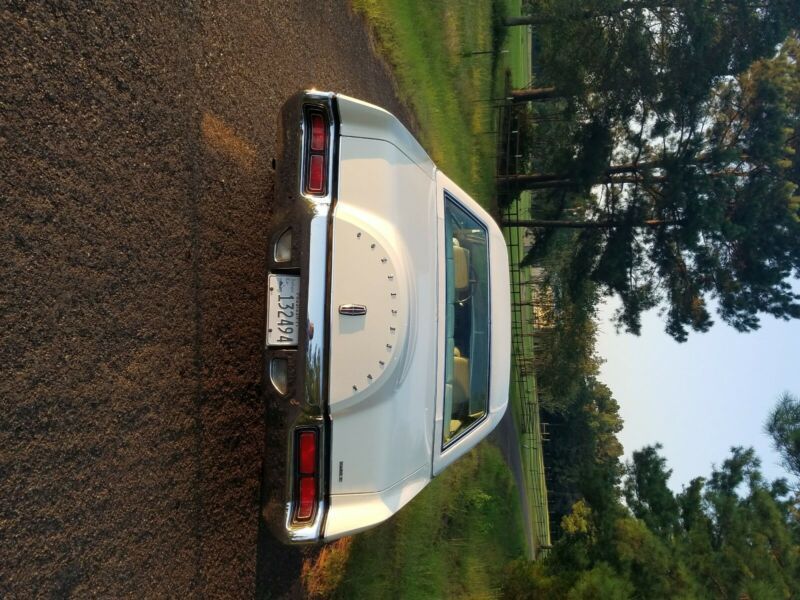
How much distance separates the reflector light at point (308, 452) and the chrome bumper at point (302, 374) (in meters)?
0.03

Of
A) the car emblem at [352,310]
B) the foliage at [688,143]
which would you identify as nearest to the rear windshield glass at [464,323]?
the car emblem at [352,310]

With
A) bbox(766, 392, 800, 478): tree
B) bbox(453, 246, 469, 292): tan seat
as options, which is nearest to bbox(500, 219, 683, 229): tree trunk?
bbox(766, 392, 800, 478): tree

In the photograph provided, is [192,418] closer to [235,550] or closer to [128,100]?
[235,550]

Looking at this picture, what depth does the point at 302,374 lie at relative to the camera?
3.16 m

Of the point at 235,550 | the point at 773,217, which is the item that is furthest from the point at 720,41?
the point at 235,550

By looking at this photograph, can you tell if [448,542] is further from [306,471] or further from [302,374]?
[302,374]

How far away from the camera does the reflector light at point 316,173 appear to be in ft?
11.3

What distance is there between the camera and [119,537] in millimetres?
3066

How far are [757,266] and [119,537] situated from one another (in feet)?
32.9

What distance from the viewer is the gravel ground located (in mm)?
2682

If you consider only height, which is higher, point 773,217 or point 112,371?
point 773,217

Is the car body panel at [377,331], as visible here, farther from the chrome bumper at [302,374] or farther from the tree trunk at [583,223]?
the tree trunk at [583,223]

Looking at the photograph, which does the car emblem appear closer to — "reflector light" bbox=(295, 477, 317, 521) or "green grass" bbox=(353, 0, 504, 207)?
"reflector light" bbox=(295, 477, 317, 521)

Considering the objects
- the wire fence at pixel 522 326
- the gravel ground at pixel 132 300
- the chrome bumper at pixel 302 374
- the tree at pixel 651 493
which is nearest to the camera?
the gravel ground at pixel 132 300
